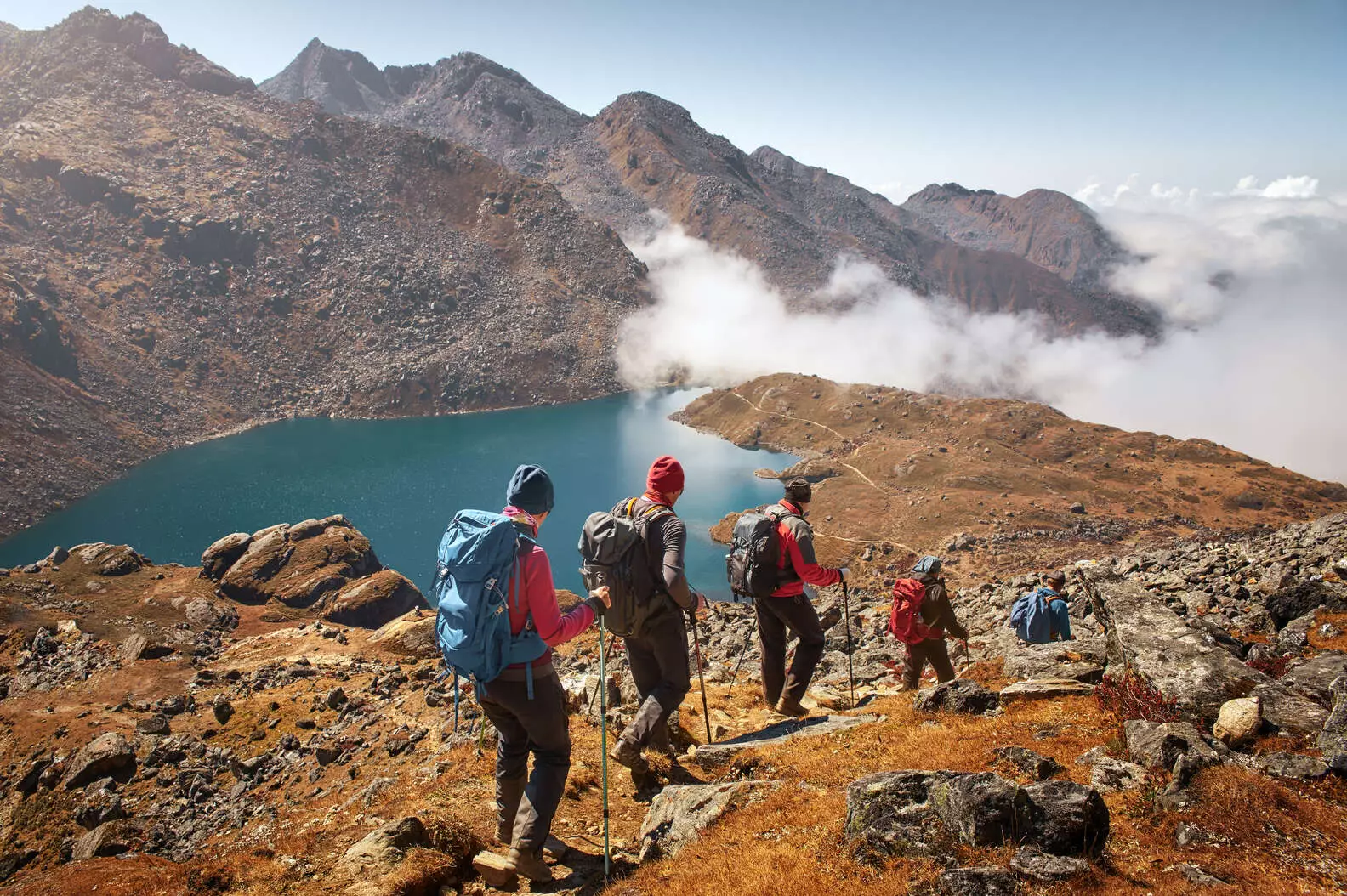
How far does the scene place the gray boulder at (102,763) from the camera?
1590 centimetres

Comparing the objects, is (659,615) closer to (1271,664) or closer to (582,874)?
(582,874)

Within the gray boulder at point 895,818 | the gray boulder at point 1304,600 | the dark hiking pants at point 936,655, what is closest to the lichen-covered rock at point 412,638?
the dark hiking pants at point 936,655

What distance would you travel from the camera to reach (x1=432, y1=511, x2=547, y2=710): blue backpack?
5.52 m

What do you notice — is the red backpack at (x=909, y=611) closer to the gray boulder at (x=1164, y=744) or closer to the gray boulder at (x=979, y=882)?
the gray boulder at (x=1164, y=744)

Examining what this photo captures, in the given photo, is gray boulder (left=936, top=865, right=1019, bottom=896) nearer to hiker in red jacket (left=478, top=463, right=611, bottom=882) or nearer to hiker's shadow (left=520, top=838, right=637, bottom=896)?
hiker's shadow (left=520, top=838, right=637, bottom=896)

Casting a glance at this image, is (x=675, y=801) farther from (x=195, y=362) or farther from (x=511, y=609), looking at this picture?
(x=195, y=362)

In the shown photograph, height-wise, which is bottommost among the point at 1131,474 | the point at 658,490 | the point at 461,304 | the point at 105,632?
the point at 105,632

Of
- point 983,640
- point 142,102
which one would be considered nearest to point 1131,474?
point 983,640

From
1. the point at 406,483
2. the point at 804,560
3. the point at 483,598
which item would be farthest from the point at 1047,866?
the point at 406,483

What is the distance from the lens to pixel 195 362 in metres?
114

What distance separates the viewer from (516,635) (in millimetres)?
5723

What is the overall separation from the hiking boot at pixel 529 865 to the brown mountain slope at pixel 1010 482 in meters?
53.3

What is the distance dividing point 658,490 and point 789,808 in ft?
11.0

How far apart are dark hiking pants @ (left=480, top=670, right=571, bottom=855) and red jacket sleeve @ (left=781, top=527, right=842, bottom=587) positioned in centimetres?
373
